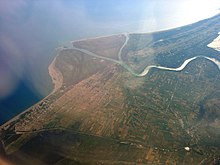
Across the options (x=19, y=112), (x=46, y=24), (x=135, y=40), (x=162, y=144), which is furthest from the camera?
(x=46, y=24)

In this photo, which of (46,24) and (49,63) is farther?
(46,24)

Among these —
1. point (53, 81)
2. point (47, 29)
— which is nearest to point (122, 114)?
point (53, 81)

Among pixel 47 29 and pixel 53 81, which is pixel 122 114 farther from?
pixel 47 29

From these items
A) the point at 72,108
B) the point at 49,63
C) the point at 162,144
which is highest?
the point at 49,63

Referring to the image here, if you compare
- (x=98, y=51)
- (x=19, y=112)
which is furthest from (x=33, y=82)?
(x=98, y=51)

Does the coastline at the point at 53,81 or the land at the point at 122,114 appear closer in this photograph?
the land at the point at 122,114

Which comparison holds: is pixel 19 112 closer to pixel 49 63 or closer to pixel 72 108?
pixel 72 108

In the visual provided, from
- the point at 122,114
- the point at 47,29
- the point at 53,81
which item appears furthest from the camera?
the point at 47,29

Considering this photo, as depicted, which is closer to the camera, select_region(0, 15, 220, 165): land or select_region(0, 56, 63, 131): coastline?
select_region(0, 15, 220, 165): land
